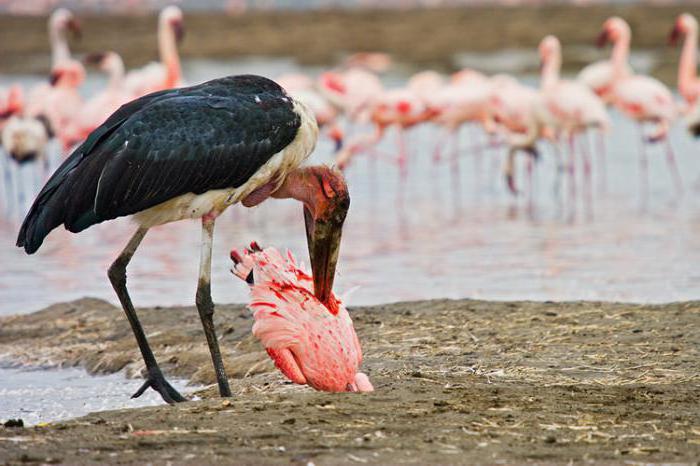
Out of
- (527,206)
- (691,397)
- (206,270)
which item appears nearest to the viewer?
(691,397)

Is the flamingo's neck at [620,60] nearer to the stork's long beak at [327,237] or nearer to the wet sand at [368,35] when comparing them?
the wet sand at [368,35]

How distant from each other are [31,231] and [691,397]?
2.79 meters

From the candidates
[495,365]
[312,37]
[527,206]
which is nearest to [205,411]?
[495,365]

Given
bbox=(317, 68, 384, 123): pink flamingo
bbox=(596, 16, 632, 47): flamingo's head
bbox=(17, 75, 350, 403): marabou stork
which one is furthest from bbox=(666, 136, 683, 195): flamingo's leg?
bbox=(17, 75, 350, 403): marabou stork

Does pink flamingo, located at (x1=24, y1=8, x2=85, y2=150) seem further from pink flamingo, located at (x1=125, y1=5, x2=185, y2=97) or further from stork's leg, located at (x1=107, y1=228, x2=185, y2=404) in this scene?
stork's leg, located at (x1=107, y1=228, x2=185, y2=404)

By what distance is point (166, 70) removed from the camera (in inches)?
665

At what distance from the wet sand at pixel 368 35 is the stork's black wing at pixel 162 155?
86.6 feet

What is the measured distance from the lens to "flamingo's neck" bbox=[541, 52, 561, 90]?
16339mm

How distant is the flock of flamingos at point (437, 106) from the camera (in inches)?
608

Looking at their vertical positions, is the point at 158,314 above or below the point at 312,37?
below

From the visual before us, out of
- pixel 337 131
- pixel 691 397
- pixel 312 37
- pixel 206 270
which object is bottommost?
pixel 691 397

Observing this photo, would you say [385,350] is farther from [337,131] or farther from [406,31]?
[406,31]

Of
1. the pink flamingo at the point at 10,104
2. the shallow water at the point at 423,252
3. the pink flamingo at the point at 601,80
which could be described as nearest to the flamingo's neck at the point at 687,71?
the pink flamingo at the point at 601,80

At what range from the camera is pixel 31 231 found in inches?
225
